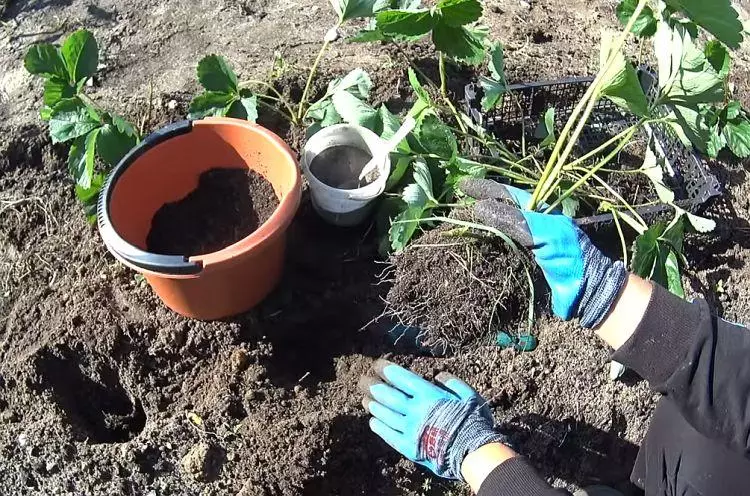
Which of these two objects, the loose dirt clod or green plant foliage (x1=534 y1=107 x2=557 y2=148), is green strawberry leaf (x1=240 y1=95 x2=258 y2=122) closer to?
the loose dirt clod

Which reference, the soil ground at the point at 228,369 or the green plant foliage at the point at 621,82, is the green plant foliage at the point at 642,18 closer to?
the green plant foliage at the point at 621,82

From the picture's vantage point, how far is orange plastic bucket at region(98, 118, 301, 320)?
150 centimetres

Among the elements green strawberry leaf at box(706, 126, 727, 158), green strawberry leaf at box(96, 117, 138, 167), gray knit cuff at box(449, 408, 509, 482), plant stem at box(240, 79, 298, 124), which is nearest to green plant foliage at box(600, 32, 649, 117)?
green strawberry leaf at box(706, 126, 727, 158)

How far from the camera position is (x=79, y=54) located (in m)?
1.73

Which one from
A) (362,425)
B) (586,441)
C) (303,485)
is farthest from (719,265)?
(303,485)

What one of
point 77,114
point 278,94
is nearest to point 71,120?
point 77,114

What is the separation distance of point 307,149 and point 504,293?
2.03 feet

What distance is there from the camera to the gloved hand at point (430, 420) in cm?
140

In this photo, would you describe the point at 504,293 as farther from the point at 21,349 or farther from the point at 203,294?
the point at 21,349

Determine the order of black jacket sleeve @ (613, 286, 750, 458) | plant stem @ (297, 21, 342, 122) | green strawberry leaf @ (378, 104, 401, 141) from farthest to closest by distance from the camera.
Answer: plant stem @ (297, 21, 342, 122), green strawberry leaf @ (378, 104, 401, 141), black jacket sleeve @ (613, 286, 750, 458)

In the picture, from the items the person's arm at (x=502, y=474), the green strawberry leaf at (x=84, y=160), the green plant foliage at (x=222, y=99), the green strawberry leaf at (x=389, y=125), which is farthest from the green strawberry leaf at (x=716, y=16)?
the green strawberry leaf at (x=84, y=160)

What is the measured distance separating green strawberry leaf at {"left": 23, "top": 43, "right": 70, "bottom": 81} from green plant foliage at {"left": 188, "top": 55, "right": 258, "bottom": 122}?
0.32 m

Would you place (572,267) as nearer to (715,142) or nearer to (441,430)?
(441,430)

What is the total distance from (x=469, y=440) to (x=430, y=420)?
3.4 inches
